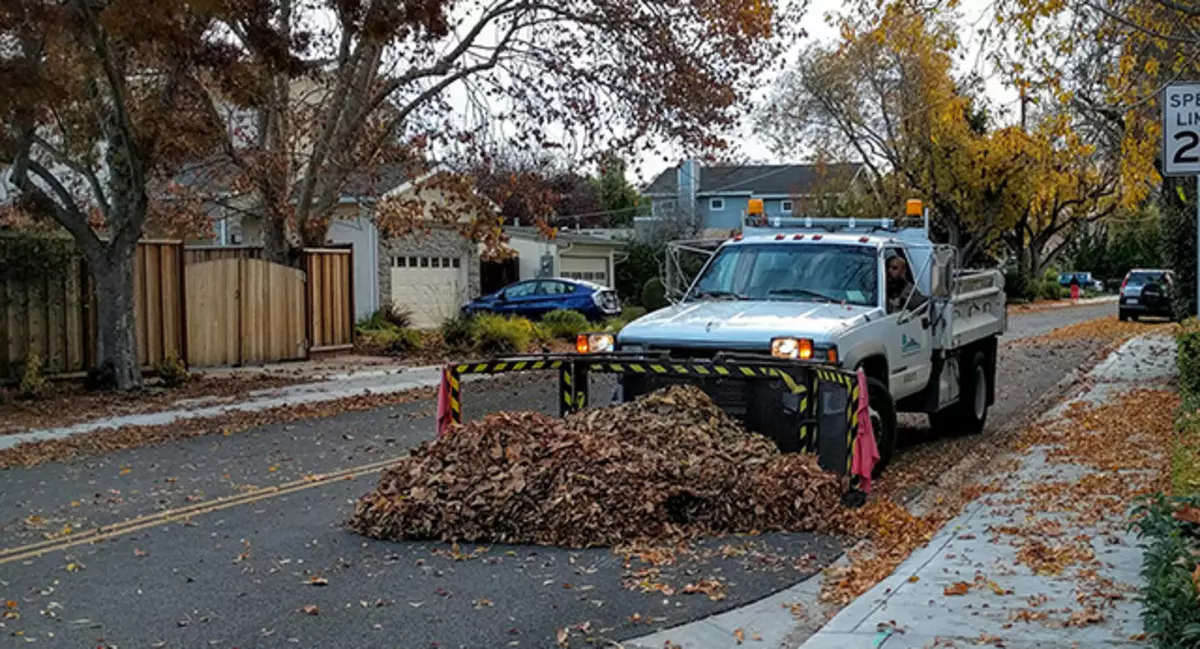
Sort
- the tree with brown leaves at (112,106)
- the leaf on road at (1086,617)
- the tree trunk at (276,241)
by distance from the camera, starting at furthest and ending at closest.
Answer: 1. the tree trunk at (276,241)
2. the tree with brown leaves at (112,106)
3. the leaf on road at (1086,617)

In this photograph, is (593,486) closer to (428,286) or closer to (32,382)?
(32,382)

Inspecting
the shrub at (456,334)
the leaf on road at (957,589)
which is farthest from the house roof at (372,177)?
the leaf on road at (957,589)

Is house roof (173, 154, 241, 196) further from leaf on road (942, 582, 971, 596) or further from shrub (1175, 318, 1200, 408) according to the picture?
leaf on road (942, 582, 971, 596)

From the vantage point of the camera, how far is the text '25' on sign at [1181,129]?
8867mm

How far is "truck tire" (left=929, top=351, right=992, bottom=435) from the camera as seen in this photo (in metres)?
13.8

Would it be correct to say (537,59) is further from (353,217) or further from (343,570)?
(343,570)

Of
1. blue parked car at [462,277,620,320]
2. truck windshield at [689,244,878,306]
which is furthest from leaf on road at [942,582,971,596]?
blue parked car at [462,277,620,320]

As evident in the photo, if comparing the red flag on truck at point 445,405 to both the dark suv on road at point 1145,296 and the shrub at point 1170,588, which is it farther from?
the dark suv on road at point 1145,296

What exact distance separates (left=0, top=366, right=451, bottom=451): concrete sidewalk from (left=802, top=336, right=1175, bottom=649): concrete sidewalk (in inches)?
367

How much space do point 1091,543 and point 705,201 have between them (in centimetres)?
6028

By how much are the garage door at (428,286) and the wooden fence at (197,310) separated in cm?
882

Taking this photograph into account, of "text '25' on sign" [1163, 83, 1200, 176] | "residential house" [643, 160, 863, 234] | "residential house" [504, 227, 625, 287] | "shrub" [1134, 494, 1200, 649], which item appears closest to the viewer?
"shrub" [1134, 494, 1200, 649]

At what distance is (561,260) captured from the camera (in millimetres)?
41000

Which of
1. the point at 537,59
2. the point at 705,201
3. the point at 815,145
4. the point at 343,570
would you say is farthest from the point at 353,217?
the point at 705,201
